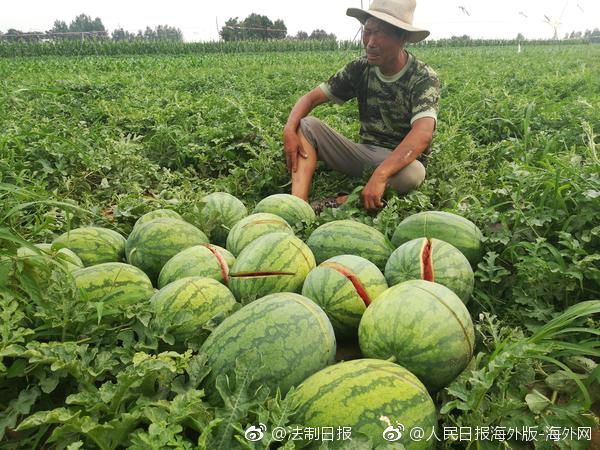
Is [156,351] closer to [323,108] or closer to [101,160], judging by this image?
[101,160]

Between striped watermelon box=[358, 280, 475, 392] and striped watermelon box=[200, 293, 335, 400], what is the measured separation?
19 cm

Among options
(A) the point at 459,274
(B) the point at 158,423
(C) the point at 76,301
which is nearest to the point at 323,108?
(A) the point at 459,274

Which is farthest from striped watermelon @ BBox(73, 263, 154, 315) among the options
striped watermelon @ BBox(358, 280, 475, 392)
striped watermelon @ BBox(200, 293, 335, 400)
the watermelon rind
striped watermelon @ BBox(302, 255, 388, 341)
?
the watermelon rind

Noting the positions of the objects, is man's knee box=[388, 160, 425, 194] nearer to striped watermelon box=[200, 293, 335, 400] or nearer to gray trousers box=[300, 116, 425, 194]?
gray trousers box=[300, 116, 425, 194]

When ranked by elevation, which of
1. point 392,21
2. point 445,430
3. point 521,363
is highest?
point 392,21

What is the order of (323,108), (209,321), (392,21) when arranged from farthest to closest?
(323,108), (392,21), (209,321)

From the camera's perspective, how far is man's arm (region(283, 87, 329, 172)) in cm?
450

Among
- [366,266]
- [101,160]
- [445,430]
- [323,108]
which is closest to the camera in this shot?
[445,430]

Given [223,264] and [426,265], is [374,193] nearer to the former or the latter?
[426,265]

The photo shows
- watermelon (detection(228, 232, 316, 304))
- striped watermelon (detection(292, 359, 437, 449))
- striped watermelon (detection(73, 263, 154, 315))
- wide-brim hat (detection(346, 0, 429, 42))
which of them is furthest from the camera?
wide-brim hat (detection(346, 0, 429, 42))

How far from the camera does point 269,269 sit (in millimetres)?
2268

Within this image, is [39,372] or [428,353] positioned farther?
[428,353]

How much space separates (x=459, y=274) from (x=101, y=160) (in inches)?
131

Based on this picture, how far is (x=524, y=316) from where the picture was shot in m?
2.34
